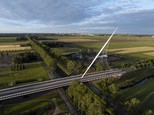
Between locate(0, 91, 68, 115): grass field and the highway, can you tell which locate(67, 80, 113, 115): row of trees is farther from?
the highway

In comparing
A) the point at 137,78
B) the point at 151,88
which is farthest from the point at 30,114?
the point at 137,78

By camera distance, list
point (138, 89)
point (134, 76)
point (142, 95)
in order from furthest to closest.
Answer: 1. point (134, 76)
2. point (138, 89)
3. point (142, 95)

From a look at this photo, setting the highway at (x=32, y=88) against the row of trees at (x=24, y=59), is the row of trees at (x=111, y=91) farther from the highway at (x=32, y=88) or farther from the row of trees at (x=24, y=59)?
the row of trees at (x=24, y=59)

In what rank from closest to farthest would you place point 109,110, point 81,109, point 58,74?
point 109,110, point 81,109, point 58,74

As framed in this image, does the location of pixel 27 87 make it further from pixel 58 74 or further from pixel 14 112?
pixel 58 74

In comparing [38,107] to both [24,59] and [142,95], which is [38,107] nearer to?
[142,95]

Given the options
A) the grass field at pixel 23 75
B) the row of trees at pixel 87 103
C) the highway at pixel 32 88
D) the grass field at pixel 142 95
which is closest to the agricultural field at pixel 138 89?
the grass field at pixel 142 95

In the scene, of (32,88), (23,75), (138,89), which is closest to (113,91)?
(138,89)
